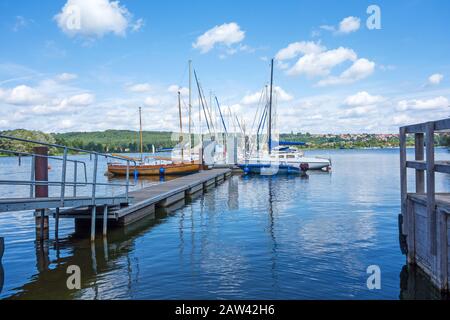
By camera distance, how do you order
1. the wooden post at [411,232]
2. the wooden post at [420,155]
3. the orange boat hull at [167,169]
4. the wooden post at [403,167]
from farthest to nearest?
the orange boat hull at [167,169]
the wooden post at [403,167]
the wooden post at [411,232]
the wooden post at [420,155]

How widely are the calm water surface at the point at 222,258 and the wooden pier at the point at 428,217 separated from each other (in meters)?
0.51

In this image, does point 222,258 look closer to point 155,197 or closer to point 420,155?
point 420,155

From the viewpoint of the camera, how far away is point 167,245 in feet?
41.7

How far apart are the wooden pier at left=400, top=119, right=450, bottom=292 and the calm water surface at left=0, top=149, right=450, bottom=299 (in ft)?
1.67

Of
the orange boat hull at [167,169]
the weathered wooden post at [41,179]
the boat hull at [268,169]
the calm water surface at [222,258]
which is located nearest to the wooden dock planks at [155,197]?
the calm water surface at [222,258]

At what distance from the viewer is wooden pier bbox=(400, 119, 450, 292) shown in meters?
7.24

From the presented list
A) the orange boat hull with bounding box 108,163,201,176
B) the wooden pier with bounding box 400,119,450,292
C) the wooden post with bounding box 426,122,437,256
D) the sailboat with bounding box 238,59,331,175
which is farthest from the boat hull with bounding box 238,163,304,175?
the wooden post with bounding box 426,122,437,256

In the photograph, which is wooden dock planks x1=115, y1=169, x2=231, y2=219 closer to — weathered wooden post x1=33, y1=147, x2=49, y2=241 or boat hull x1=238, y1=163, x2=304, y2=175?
weathered wooden post x1=33, y1=147, x2=49, y2=241

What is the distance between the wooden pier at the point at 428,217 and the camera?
7.24 m

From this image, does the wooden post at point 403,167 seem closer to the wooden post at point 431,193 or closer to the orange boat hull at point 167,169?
the wooden post at point 431,193
